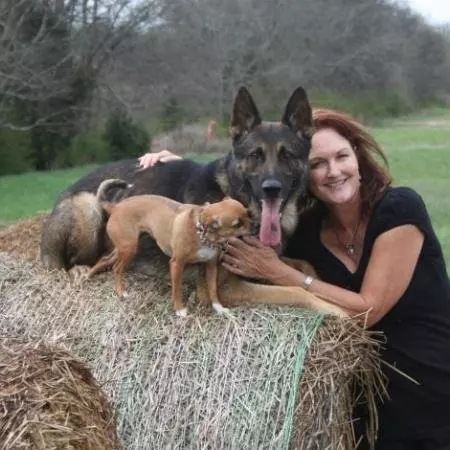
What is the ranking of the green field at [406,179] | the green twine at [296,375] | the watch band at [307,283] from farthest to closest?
the green field at [406,179]
the watch band at [307,283]
the green twine at [296,375]

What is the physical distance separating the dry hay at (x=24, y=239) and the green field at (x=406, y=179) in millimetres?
4849

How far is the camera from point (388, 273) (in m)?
4.10

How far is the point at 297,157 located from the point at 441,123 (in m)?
47.0

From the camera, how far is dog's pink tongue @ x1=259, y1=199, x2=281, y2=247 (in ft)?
14.5

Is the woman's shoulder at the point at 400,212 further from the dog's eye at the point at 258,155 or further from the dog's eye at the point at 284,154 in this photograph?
the dog's eye at the point at 258,155

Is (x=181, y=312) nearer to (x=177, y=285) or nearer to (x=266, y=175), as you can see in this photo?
(x=177, y=285)

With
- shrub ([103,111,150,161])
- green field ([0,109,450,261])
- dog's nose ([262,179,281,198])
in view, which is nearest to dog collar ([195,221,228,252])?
dog's nose ([262,179,281,198])

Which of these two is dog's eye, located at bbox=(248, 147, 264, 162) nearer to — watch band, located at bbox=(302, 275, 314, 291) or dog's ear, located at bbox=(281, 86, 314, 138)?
dog's ear, located at bbox=(281, 86, 314, 138)

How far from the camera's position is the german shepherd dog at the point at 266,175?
14.3 ft

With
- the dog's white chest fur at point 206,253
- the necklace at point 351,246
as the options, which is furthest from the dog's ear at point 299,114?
the dog's white chest fur at point 206,253

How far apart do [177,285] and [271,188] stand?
74 centimetres

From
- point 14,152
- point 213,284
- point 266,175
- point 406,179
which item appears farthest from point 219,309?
point 14,152

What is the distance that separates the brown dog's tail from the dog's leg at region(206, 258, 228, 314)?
1193mm

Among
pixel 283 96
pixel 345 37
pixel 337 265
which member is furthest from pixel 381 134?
pixel 337 265
